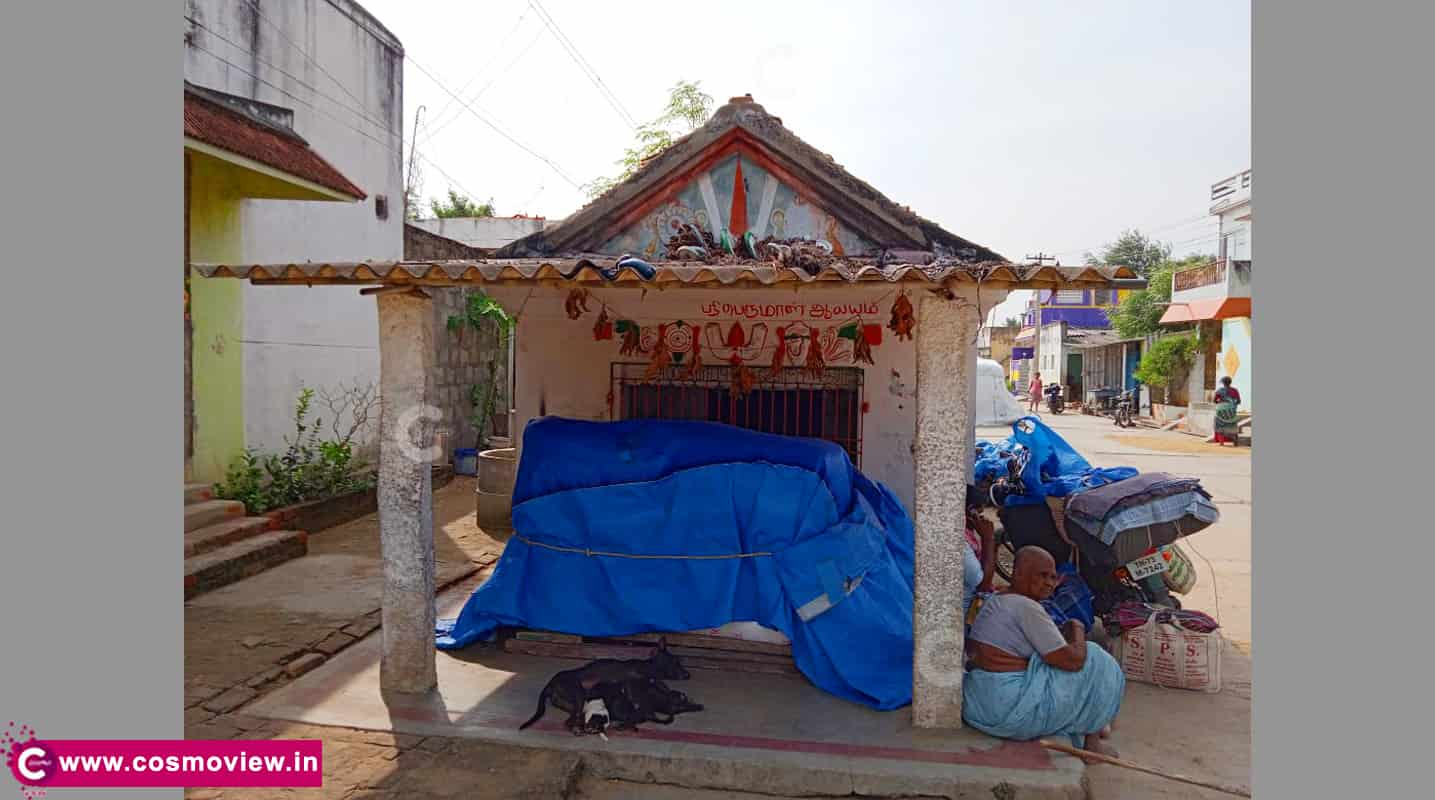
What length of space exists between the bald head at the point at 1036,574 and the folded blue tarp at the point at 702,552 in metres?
0.77

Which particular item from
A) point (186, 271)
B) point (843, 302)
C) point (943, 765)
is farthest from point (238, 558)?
point (943, 765)

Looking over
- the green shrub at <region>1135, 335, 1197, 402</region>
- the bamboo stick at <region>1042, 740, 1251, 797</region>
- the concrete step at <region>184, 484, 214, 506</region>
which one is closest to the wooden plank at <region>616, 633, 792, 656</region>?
the bamboo stick at <region>1042, 740, 1251, 797</region>

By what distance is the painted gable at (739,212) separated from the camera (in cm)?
899

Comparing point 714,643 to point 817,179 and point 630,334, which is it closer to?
point 630,334

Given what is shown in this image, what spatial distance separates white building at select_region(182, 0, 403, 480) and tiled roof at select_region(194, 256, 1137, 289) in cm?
561

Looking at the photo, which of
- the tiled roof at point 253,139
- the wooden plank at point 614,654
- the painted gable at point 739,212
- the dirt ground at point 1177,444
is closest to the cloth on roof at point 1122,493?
the wooden plank at point 614,654

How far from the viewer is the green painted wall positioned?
371 inches

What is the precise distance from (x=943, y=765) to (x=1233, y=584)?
228 inches

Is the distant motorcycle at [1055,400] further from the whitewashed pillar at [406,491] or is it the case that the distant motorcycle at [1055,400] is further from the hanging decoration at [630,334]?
the whitewashed pillar at [406,491]

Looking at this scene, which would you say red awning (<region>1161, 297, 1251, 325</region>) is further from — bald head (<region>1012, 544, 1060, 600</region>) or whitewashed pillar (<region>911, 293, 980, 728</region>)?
whitewashed pillar (<region>911, 293, 980, 728</region>)

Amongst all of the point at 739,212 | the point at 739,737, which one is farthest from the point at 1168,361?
the point at 739,737

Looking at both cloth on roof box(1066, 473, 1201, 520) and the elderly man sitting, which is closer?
the elderly man sitting

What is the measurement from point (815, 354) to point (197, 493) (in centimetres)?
629

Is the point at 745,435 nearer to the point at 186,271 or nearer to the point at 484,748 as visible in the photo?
the point at 484,748
